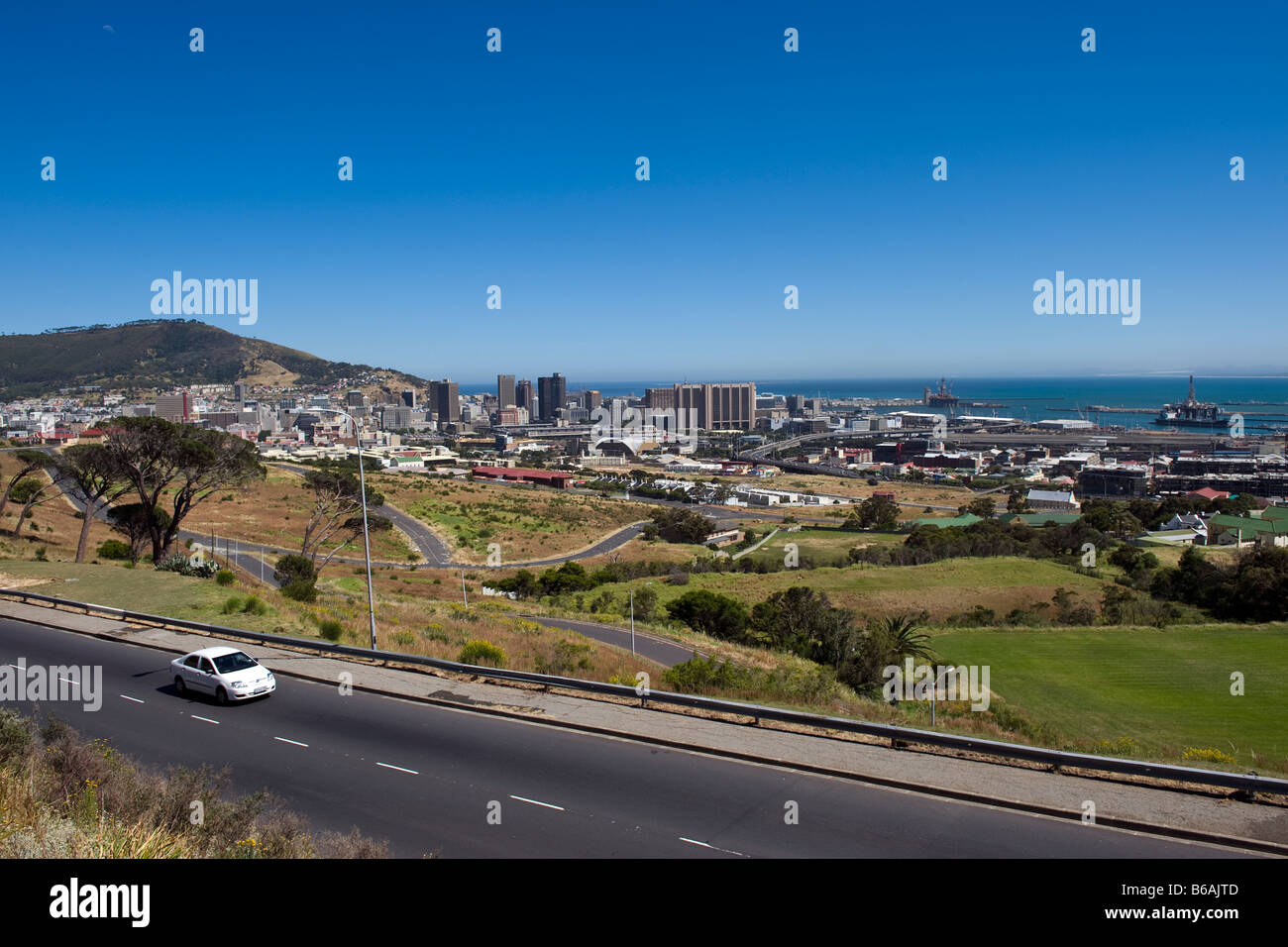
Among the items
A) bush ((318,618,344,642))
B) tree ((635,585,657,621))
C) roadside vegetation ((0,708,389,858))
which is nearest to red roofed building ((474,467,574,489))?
tree ((635,585,657,621))

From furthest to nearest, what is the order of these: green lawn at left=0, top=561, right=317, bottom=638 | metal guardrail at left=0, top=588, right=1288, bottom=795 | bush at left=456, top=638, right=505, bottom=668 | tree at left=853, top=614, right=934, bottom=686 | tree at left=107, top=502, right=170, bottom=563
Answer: tree at left=107, top=502, right=170, bottom=563
tree at left=853, top=614, right=934, bottom=686
green lawn at left=0, top=561, right=317, bottom=638
bush at left=456, top=638, right=505, bottom=668
metal guardrail at left=0, top=588, right=1288, bottom=795

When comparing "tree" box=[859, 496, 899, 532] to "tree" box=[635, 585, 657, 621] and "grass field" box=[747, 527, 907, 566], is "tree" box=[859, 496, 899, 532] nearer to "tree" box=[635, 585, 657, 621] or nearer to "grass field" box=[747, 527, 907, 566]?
"grass field" box=[747, 527, 907, 566]

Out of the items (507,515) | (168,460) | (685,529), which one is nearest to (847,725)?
(168,460)

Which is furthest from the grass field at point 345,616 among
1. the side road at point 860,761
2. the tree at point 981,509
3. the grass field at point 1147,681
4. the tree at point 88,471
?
the tree at point 981,509

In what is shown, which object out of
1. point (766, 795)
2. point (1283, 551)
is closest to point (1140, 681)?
point (1283, 551)

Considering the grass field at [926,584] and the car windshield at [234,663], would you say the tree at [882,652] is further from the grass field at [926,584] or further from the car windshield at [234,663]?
the car windshield at [234,663]

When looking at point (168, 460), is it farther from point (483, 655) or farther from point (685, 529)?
point (685, 529)
